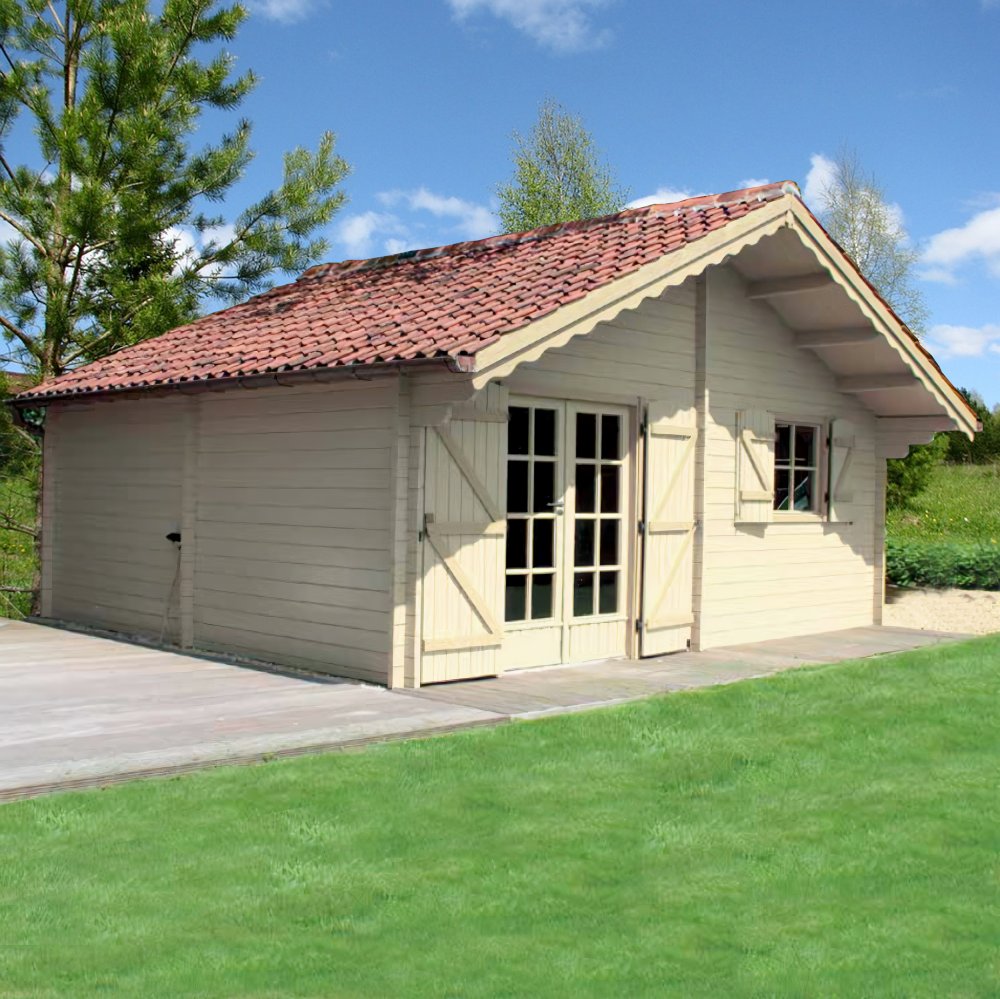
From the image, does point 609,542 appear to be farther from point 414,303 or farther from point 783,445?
point 783,445

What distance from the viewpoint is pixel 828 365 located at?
1229cm

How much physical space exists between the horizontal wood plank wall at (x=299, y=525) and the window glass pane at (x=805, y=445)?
17.4 ft

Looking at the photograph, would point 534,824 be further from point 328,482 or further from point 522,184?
point 522,184

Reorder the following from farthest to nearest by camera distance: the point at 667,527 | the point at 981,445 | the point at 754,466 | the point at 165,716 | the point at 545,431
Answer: the point at 981,445 < the point at 754,466 < the point at 667,527 < the point at 545,431 < the point at 165,716

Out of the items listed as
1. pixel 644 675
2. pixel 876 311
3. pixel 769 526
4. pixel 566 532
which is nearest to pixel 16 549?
pixel 566 532

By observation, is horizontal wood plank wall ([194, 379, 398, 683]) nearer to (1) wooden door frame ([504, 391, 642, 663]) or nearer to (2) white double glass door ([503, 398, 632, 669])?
(2) white double glass door ([503, 398, 632, 669])

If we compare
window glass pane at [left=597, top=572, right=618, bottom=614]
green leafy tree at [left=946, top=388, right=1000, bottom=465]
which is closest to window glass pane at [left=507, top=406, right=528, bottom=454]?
window glass pane at [left=597, top=572, right=618, bottom=614]

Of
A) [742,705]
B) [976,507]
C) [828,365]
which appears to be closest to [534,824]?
[742,705]

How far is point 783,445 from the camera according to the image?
12094 mm

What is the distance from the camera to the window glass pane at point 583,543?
980cm

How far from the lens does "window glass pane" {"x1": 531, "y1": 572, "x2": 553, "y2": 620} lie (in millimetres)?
9469

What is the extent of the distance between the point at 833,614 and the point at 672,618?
9.42 feet

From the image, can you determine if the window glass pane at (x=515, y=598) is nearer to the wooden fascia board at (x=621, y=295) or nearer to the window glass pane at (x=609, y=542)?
the window glass pane at (x=609, y=542)

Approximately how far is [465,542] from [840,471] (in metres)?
5.31
